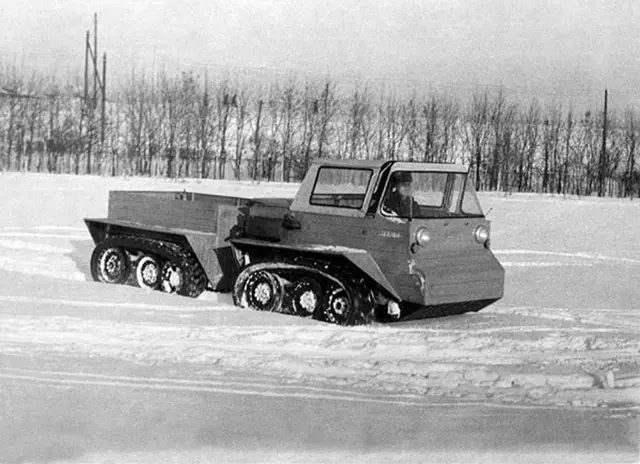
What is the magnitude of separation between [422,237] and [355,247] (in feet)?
1.57

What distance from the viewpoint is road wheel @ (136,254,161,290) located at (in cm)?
855

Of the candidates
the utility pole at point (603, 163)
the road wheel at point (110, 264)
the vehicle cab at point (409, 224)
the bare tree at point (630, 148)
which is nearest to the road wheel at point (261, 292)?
the vehicle cab at point (409, 224)

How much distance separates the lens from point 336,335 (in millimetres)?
6898

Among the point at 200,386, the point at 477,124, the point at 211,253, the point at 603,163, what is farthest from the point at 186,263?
the point at 603,163

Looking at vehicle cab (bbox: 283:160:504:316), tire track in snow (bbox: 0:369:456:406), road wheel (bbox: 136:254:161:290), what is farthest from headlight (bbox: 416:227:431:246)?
road wheel (bbox: 136:254:161:290)

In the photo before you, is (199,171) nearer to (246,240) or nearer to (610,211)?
(246,240)

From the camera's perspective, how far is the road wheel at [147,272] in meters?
8.55

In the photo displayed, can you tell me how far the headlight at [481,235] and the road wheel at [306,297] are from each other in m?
1.14

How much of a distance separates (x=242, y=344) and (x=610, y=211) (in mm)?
2664

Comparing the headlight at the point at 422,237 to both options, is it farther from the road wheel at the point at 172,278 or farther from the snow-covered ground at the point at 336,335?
the road wheel at the point at 172,278

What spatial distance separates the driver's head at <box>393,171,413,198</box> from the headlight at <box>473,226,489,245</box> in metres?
0.56

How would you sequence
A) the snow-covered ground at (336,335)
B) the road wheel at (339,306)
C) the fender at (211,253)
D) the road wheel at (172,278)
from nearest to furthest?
the snow-covered ground at (336,335) < the road wheel at (339,306) < the fender at (211,253) < the road wheel at (172,278)

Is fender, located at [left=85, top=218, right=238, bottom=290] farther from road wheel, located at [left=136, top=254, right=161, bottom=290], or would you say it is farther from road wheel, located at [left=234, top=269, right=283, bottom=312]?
road wheel, located at [left=234, top=269, right=283, bottom=312]

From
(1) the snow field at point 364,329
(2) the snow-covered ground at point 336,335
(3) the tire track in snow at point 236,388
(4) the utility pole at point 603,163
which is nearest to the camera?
(3) the tire track in snow at point 236,388
